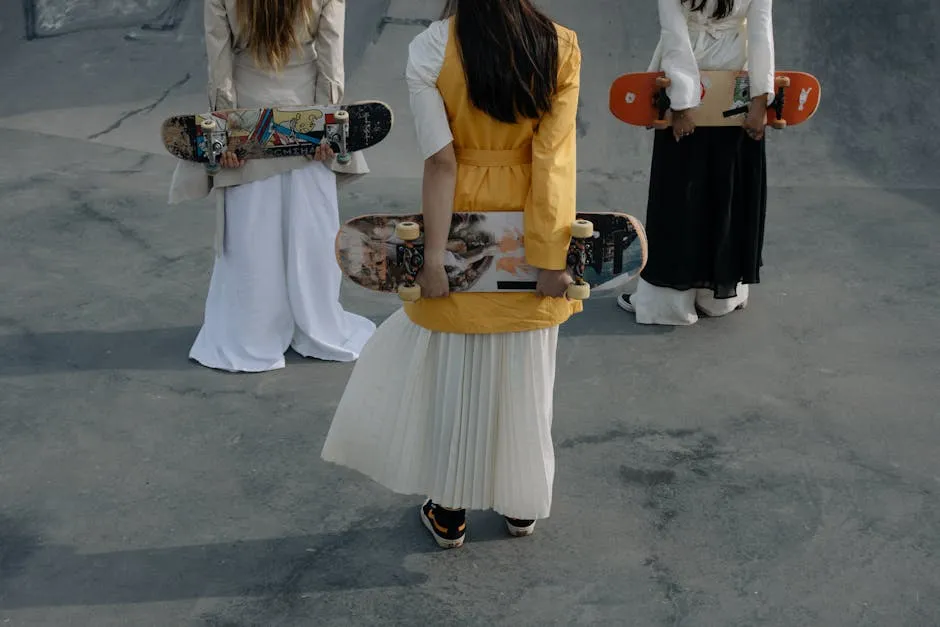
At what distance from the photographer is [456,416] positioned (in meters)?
3.29

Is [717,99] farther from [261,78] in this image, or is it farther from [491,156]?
[491,156]

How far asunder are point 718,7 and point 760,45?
0.80 feet

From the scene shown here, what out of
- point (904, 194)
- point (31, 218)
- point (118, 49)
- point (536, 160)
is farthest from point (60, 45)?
point (536, 160)

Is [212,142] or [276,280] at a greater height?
[212,142]

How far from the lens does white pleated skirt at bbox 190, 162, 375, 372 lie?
4.76 metres

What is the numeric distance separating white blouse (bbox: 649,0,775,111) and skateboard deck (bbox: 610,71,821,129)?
57 mm

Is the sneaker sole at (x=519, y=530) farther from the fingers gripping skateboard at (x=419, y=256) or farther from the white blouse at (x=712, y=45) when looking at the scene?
the white blouse at (x=712, y=45)

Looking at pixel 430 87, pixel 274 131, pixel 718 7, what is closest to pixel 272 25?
pixel 274 131

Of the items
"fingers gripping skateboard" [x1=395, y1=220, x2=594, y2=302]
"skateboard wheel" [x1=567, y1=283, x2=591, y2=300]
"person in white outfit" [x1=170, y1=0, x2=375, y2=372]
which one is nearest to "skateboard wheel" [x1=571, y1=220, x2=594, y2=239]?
"fingers gripping skateboard" [x1=395, y1=220, x2=594, y2=302]

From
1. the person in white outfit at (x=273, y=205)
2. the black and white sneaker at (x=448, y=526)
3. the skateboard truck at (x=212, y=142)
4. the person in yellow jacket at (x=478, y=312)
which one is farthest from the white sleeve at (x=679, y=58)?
the black and white sneaker at (x=448, y=526)

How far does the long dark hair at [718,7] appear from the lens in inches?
191

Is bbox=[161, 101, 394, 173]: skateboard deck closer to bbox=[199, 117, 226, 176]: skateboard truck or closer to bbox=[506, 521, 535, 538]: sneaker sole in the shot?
bbox=[199, 117, 226, 176]: skateboard truck

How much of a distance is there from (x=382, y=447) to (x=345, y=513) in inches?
15.3

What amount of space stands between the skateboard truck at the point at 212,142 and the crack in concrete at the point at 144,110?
360 cm
